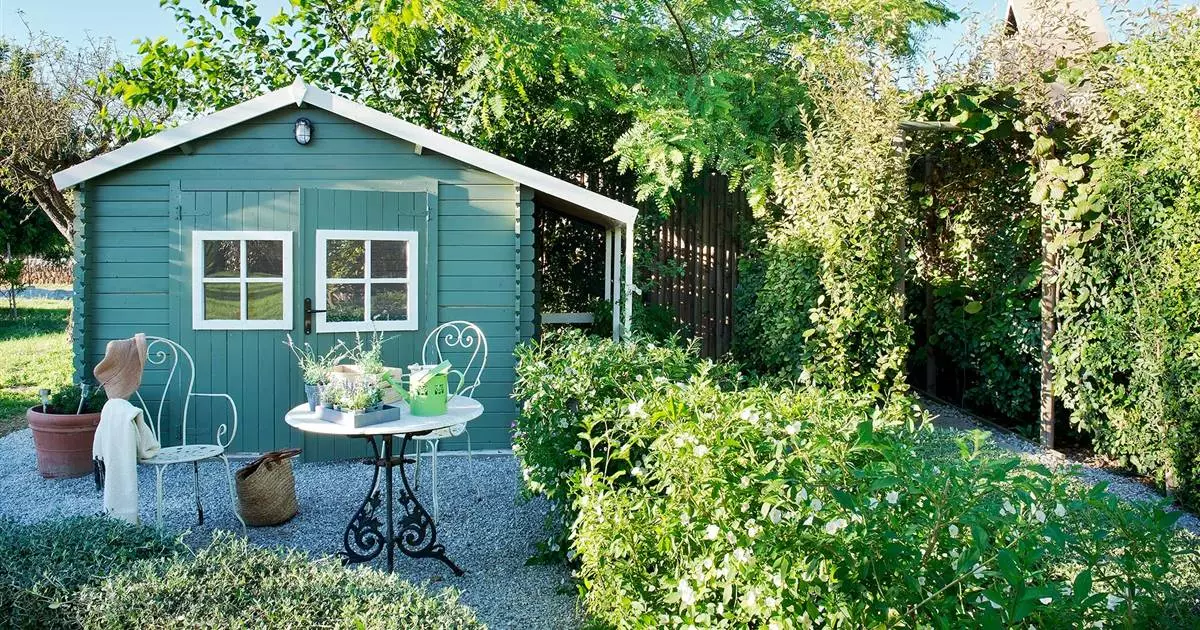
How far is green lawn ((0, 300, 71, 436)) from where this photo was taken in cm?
946

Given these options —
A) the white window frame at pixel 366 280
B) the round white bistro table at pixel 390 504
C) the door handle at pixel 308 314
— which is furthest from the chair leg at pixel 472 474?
the door handle at pixel 308 314

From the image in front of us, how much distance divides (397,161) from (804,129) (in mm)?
3639

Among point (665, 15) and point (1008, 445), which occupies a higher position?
point (665, 15)

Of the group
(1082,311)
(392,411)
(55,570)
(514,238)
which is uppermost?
(514,238)

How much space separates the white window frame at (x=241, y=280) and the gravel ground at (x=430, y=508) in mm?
1082

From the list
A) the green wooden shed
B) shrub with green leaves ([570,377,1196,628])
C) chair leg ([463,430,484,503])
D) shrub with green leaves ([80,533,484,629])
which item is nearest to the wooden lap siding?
the green wooden shed

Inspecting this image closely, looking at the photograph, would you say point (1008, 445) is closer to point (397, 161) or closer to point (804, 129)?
point (804, 129)

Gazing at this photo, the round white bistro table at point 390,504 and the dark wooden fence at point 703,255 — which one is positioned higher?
the dark wooden fence at point 703,255

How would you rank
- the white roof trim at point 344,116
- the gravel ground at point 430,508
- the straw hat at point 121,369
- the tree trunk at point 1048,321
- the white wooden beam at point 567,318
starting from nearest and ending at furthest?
the gravel ground at point 430,508, the straw hat at point 121,369, the white roof trim at point 344,116, the tree trunk at point 1048,321, the white wooden beam at point 567,318

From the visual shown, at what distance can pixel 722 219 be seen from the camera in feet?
30.7

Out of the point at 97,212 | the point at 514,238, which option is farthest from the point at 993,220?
the point at 97,212

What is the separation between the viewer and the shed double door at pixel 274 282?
21.8 ft

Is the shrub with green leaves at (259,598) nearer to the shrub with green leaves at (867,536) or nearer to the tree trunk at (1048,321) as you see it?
the shrub with green leaves at (867,536)

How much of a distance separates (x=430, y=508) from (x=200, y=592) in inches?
121
